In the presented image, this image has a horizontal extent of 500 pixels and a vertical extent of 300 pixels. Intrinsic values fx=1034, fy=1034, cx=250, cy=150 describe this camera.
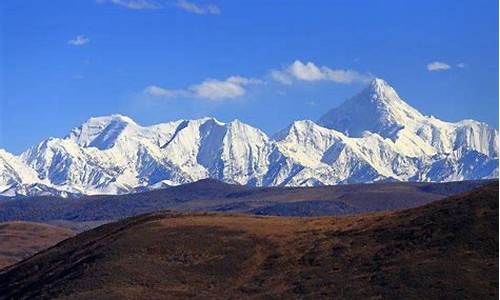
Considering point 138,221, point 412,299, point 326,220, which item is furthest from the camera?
point 138,221

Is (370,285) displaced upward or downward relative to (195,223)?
downward

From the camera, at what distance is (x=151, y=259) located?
140 meters

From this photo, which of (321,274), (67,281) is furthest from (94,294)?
(321,274)

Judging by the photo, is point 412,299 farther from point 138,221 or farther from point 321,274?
point 138,221

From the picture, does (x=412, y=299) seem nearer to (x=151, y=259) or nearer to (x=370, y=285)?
(x=370, y=285)

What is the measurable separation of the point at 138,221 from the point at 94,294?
140ft

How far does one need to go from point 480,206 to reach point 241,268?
3150 cm

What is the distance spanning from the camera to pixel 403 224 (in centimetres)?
13675

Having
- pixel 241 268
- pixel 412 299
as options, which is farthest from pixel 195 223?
pixel 412 299

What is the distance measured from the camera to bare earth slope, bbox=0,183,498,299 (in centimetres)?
11569

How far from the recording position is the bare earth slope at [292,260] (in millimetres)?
115688

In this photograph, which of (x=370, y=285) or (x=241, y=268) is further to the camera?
(x=241, y=268)

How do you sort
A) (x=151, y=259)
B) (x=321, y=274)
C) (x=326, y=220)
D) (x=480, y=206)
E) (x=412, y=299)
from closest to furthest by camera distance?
(x=412, y=299) → (x=321, y=274) → (x=480, y=206) → (x=151, y=259) → (x=326, y=220)

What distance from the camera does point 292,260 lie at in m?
131
